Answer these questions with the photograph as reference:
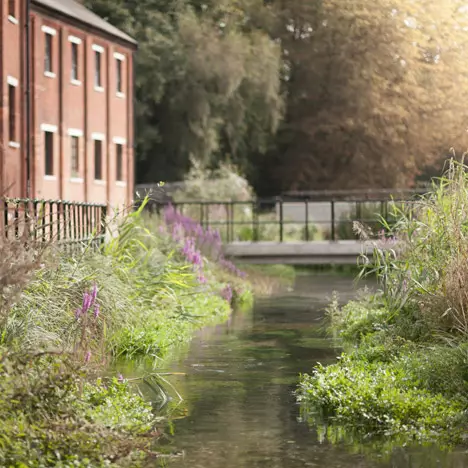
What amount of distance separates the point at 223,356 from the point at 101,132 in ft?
81.7

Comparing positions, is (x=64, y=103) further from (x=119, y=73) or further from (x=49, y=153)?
(x=119, y=73)

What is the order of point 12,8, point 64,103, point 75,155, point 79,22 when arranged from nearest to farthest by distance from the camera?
point 12,8 → point 64,103 → point 79,22 → point 75,155

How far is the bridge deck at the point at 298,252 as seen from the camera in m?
34.2

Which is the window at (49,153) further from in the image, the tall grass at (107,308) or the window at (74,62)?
the tall grass at (107,308)

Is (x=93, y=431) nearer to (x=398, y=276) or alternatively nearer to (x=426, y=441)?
(x=426, y=441)

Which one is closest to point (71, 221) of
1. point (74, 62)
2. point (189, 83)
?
point (74, 62)

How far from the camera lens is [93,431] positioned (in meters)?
10.3

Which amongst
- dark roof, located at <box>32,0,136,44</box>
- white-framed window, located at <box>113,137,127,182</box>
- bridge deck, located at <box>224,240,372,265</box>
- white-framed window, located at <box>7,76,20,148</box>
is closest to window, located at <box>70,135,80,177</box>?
dark roof, located at <box>32,0,136,44</box>

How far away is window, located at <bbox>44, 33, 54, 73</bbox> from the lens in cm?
3769

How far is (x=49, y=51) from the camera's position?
38.0 meters

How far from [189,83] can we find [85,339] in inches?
1687

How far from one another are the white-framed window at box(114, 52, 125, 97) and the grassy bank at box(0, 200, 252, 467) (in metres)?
17.1

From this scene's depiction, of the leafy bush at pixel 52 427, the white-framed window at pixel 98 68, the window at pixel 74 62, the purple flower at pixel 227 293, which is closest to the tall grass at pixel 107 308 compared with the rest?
the leafy bush at pixel 52 427

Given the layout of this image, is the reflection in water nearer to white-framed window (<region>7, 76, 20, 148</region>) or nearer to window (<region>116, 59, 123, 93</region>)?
white-framed window (<region>7, 76, 20, 148</region>)
